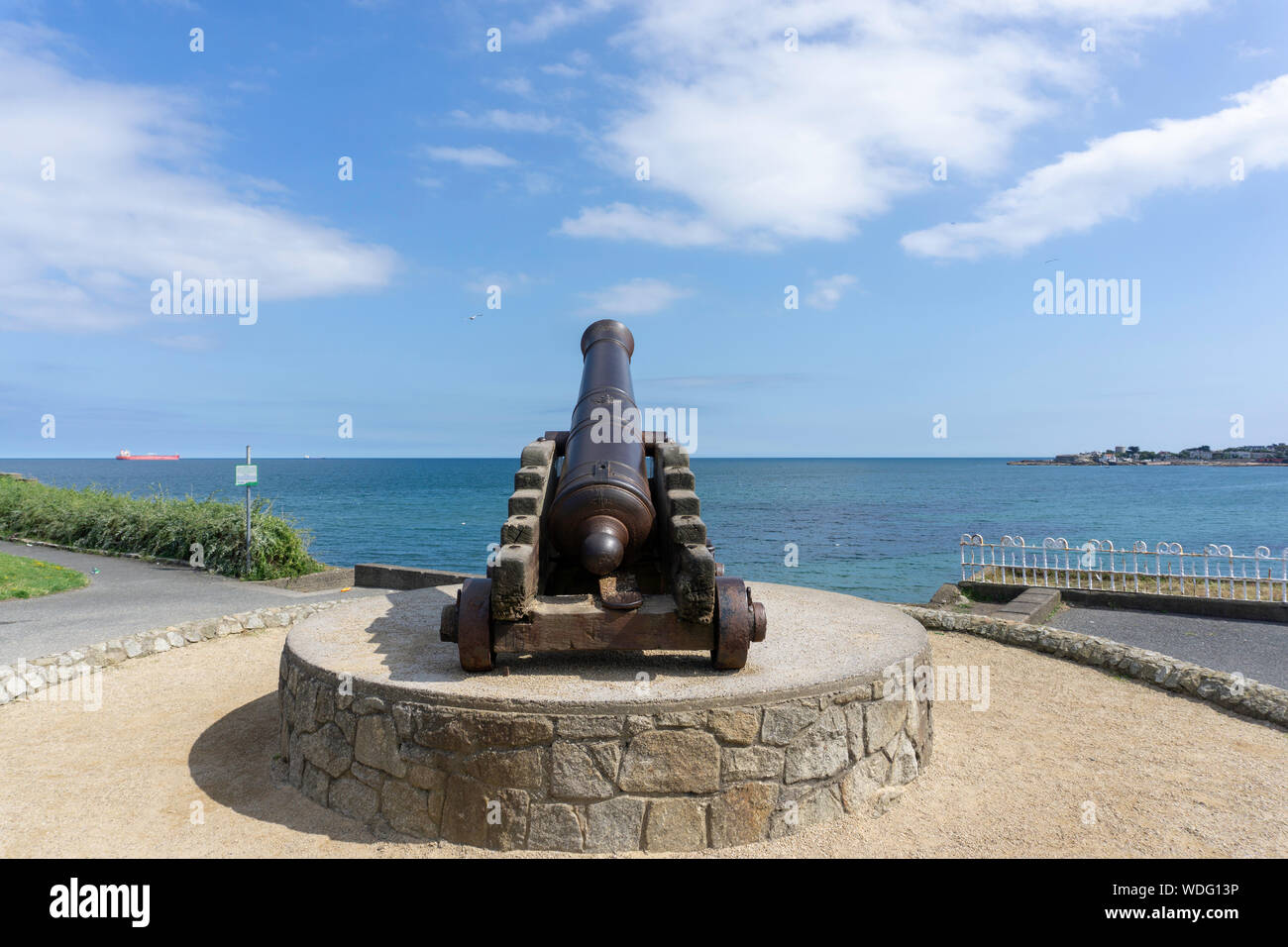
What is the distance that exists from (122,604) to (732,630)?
34.2 ft

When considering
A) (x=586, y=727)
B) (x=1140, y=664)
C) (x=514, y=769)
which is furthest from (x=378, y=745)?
(x=1140, y=664)

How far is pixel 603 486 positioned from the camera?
16.1 feet

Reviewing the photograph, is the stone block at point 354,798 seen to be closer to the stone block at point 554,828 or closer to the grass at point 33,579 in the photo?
the stone block at point 554,828

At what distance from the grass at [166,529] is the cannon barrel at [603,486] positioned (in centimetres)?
1091

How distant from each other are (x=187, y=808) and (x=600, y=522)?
2.94m

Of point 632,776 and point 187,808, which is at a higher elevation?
point 632,776

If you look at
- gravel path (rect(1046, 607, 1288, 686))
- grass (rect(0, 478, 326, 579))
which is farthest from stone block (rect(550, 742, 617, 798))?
grass (rect(0, 478, 326, 579))

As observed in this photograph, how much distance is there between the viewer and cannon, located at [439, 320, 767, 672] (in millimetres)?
4445

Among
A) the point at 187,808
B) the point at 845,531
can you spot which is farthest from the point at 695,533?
the point at 845,531

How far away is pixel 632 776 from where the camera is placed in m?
3.88

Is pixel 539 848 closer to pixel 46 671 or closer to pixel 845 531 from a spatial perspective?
pixel 46 671

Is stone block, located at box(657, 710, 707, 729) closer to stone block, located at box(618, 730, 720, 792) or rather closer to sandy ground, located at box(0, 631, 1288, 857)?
stone block, located at box(618, 730, 720, 792)

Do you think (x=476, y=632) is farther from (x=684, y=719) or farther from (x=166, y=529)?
(x=166, y=529)

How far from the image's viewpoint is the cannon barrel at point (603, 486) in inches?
188
